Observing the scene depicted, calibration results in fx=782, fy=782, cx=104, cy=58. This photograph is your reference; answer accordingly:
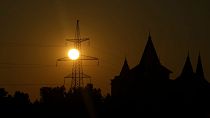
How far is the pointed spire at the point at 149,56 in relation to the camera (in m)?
126

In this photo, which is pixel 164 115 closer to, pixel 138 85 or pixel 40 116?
pixel 40 116

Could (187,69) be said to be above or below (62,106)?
above

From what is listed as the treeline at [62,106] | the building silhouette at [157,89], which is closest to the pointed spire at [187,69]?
the building silhouette at [157,89]

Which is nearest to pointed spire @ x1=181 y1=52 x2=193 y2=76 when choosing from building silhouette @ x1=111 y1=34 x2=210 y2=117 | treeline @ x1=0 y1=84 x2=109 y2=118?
building silhouette @ x1=111 y1=34 x2=210 y2=117

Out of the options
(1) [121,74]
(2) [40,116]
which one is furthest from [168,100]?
(1) [121,74]

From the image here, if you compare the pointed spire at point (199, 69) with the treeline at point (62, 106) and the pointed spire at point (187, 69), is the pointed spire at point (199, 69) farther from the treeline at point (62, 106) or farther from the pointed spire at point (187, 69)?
the treeline at point (62, 106)

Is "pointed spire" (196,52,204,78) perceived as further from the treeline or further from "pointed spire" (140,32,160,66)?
the treeline

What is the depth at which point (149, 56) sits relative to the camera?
12694 cm

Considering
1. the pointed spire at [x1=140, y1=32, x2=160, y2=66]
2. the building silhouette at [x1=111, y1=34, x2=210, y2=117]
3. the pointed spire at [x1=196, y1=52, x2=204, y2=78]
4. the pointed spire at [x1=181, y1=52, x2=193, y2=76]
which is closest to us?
the building silhouette at [x1=111, y1=34, x2=210, y2=117]

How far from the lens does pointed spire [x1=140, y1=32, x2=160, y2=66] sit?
126m

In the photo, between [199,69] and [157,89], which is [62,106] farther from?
[199,69]

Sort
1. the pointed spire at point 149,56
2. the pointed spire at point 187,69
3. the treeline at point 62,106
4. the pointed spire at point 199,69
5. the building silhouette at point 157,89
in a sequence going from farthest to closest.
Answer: the pointed spire at point 199,69 → the pointed spire at point 187,69 → the pointed spire at point 149,56 → the building silhouette at point 157,89 → the treeline at point 62,106

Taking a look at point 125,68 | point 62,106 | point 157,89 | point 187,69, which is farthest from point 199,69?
point 62,106

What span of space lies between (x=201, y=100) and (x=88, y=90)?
926 inches
